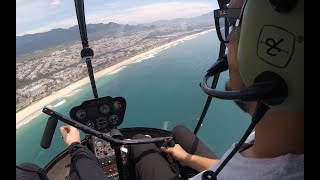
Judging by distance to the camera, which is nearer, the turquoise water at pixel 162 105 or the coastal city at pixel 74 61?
the turquoise water at pixel 162 105

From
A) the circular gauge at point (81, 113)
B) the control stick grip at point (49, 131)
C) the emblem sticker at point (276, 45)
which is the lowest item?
the circular gauge at point (81, 113)

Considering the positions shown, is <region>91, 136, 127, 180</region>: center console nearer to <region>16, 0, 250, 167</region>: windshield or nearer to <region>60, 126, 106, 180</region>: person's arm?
<region>60, 126, 106, 180</region>: person's arm

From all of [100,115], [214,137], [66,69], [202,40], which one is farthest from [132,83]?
[100,115]

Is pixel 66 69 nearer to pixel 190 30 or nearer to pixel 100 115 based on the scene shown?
pixel 190 30

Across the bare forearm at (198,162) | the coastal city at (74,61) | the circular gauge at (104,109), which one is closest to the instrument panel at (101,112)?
the circular gauge at (104,109)

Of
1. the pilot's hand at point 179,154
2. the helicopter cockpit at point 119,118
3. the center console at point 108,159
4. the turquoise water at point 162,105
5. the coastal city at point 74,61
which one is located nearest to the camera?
the helicopter cockpit at point 119,118

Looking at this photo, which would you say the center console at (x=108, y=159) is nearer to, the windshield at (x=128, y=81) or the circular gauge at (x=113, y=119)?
the circular gauge at (x=113, y=119)

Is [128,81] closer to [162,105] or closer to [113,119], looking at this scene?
[162,105]
